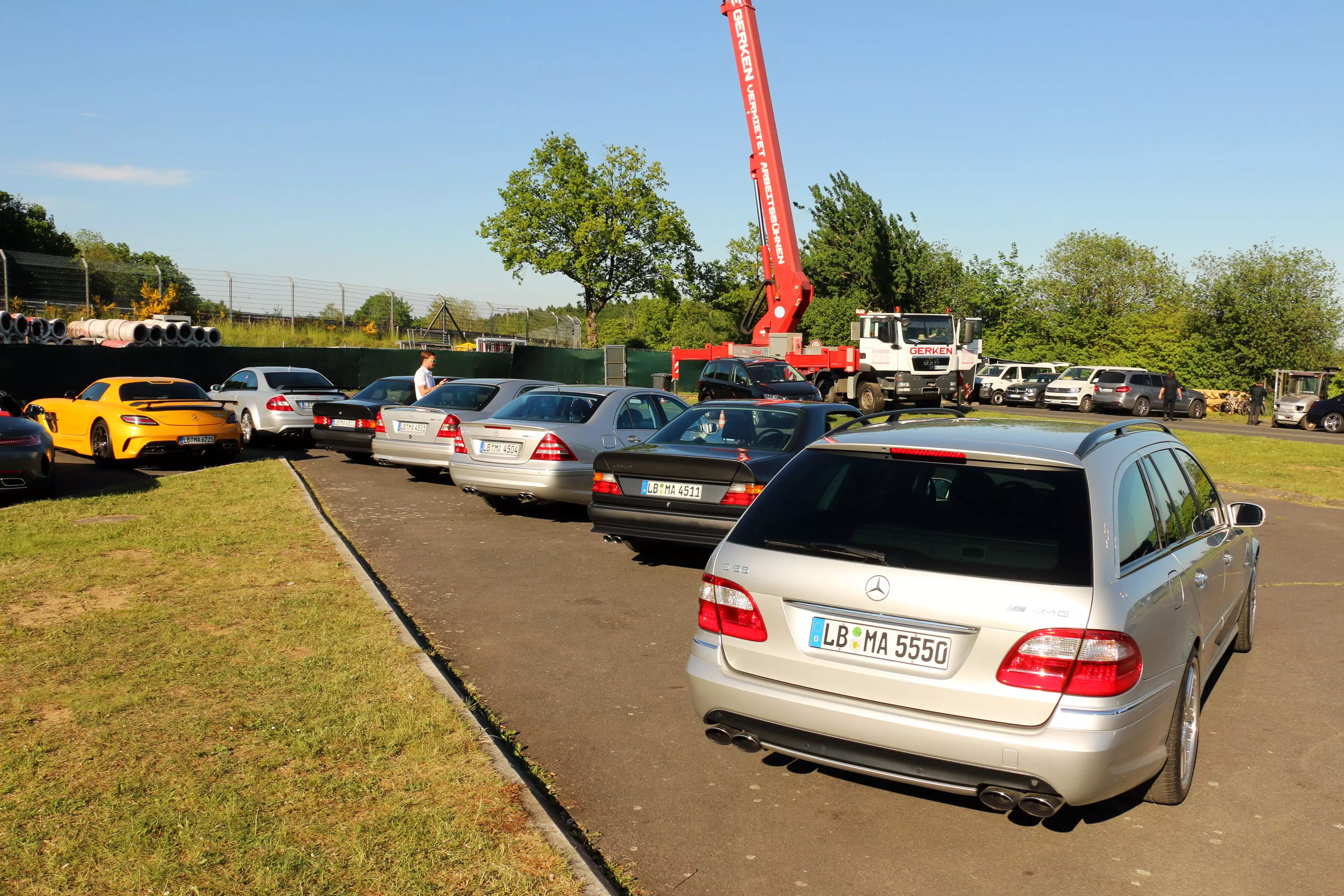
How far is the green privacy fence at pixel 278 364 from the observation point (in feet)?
82.8

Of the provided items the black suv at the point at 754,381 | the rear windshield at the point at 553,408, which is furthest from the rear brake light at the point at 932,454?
the black suv at the point at 754,381

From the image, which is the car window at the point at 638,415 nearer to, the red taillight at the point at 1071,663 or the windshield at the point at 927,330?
the red taillight at the point at 1071,663

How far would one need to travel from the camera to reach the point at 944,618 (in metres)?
3.59

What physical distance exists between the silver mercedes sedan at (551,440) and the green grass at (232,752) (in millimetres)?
3130

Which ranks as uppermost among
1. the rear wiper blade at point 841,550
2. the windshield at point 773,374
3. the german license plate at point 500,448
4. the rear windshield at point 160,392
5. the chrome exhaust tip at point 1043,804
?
the windshield at point 773,374

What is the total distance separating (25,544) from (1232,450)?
2255 cm

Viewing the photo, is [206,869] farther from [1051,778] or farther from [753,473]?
[753,473]

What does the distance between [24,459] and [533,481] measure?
5633 mm

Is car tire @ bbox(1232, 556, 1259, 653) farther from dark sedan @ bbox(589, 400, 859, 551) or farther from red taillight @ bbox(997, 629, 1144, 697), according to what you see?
red taillight @ bbox(997, 629, 1144, 697)

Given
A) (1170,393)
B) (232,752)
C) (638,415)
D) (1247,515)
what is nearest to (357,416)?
(638,415)

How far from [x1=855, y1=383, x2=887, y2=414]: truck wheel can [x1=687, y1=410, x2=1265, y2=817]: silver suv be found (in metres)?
→ 24.5

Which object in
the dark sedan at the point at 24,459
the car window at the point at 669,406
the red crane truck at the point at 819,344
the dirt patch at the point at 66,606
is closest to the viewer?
the dirt patch at the point at 66,606

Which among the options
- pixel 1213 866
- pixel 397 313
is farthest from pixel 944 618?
pixel 397 313

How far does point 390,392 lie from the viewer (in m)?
16.3
